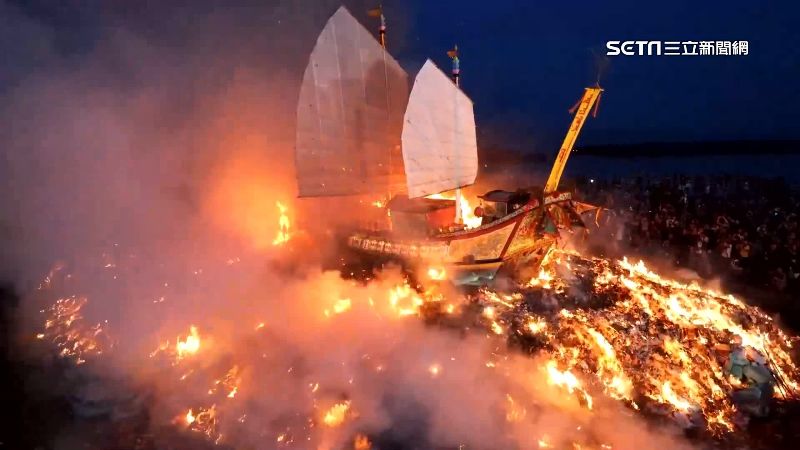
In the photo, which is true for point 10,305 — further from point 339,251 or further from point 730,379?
point 730,379

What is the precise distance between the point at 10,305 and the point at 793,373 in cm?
1658

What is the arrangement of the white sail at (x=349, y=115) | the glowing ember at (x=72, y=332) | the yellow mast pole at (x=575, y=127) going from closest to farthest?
1. the glowing ember at (x=72, y=332)
2. the yellow mast pole at (x=575, y=127)
3. the white sail at (x=349, y=115)

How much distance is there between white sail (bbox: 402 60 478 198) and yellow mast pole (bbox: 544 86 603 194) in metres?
2.28

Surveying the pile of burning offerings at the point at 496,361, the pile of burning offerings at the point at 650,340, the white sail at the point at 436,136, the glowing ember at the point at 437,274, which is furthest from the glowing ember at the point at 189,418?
the white sail at the point at 436,136

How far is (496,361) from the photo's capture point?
857 cm

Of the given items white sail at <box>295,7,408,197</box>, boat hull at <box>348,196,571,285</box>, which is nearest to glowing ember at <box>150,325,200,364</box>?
boat hull at <box>348,196,571,285</box>

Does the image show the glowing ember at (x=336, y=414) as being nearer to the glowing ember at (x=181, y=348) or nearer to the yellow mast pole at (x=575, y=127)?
the glowing ember at (x=181, y=348)

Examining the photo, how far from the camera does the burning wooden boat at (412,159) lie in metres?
11.6

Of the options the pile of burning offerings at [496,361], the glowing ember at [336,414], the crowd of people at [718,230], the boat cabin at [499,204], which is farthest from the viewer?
the crowd of people at [718,230]

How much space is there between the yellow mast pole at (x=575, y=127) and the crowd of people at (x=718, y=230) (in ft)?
17.4

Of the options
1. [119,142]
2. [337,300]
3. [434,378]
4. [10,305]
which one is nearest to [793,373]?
[434,378]

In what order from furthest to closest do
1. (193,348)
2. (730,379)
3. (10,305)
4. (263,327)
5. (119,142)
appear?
(119,142), (10,305), (263,327), (193,348), (730,379)

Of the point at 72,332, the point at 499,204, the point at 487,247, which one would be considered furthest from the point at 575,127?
the point at 72,332

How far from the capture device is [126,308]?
9.98 meters
